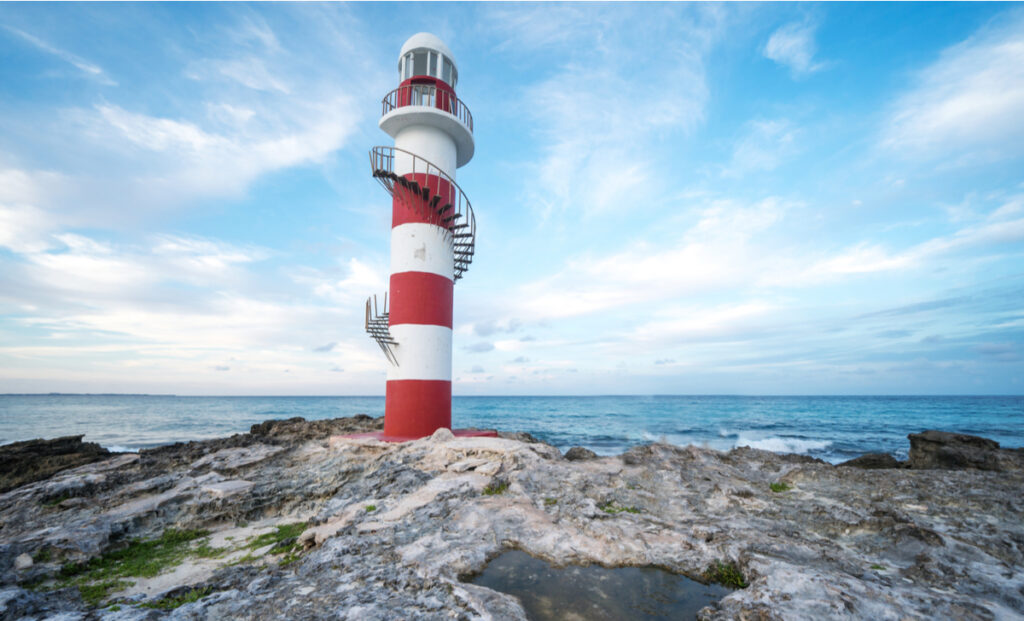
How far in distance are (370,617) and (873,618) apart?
154 inches

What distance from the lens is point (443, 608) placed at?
362cm

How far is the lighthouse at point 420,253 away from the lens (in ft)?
39.6

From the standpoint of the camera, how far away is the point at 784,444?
88.4ft

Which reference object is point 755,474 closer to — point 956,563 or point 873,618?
point 956,563

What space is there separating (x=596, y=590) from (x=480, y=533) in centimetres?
169

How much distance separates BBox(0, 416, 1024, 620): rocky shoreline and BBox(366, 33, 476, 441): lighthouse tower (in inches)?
95.0

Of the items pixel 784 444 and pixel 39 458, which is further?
pixel 784 444

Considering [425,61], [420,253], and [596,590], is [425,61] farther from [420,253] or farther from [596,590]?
[596,590]

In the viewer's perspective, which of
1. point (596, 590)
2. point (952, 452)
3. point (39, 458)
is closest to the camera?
point (596, 590)

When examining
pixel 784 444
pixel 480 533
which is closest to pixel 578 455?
pixel 480 533

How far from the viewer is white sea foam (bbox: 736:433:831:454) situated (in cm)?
2509

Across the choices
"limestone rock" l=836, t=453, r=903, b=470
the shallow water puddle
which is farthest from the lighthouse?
"limestone rock" l=836, t=453, r=903, b=470

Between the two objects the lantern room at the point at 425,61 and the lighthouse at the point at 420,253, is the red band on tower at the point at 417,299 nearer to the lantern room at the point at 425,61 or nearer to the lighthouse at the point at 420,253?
the lighthouse at the point at 420,253

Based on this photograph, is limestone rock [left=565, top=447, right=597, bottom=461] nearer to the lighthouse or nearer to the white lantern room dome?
the lighthouse
